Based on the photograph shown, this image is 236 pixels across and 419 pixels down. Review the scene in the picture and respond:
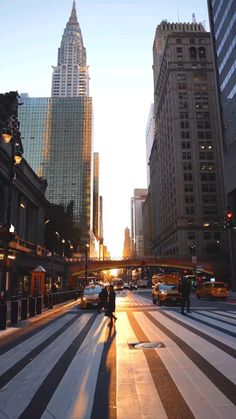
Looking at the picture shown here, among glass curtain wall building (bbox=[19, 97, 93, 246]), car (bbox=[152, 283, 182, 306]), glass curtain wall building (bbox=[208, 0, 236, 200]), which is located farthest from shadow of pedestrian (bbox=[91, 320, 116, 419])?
glass curtain wall building (bbox=[19, 97, 93, 246])

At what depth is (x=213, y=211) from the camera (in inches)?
4281

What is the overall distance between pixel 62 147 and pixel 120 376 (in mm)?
169530

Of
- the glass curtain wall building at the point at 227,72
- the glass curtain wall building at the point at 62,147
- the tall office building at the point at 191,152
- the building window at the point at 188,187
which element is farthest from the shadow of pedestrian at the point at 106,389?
the glass curtain wall building at the point at 62,147

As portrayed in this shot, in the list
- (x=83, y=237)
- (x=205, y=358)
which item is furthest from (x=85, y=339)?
(x=83, y=237)

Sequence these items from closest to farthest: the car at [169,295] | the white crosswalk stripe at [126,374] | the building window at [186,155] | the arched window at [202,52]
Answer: the white crosswalk stripe at [126,374] → the car at [169,295] → the building window at [186,155] → the arched window at [202,52]

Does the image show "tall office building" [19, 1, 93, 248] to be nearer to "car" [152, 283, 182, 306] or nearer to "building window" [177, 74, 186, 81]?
"building window" [177, 74, 186, 81]

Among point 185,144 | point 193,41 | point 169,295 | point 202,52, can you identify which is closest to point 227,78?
point 169,295

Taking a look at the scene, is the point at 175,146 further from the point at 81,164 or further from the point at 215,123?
the point at 81,164

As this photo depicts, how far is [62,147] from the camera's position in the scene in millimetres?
171375

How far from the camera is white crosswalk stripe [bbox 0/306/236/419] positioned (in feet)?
17.3

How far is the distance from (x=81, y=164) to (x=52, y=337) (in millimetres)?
161850

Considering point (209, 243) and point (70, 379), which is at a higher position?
point (209, 243)

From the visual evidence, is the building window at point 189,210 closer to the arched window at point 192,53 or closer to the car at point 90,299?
the arched window at point 192,53

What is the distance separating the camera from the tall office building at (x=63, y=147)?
6619 inches
